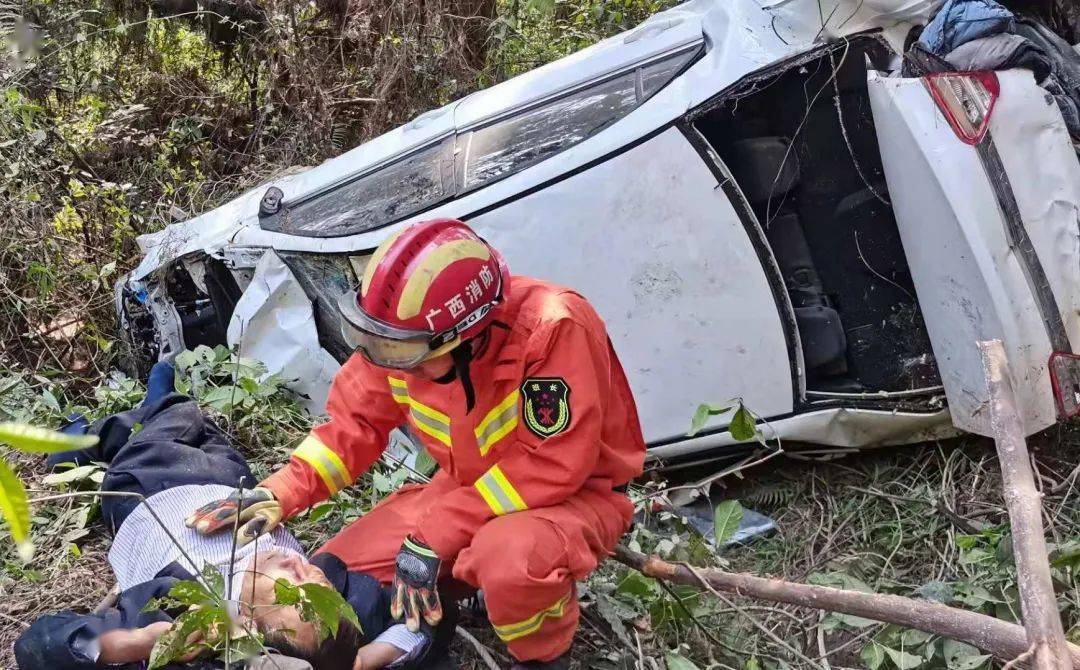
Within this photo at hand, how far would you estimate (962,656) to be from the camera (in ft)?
8.73

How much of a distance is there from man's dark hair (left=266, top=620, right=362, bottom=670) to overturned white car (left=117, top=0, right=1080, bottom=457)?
4.72ft

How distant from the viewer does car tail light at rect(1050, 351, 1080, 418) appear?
314 cm

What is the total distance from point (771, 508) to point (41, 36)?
4.93 meters

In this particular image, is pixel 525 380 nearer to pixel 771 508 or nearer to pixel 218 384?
pixel 771 508

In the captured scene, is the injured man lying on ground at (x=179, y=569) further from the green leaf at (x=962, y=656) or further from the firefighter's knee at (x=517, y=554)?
the green leaf at (x=962, y=656)

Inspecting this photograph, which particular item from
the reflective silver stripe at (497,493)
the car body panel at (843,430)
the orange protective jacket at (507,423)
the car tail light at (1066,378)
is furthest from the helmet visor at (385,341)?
the car tail light at (1066,378)

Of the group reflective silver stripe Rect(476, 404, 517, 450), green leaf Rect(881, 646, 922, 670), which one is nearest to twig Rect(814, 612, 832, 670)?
green leaf Rect(881, 646, 922, 670)

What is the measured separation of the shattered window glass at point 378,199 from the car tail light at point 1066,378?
213 cm

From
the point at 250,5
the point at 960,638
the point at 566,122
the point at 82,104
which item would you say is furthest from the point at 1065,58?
the point at 82,104

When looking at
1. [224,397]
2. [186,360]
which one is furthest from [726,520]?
[186,360]

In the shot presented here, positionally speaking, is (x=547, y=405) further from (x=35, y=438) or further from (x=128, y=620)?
(x=35, y=438)

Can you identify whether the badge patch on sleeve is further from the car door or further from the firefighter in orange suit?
the car door

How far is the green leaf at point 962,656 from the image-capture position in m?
2.62

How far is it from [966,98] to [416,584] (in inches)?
90.7
